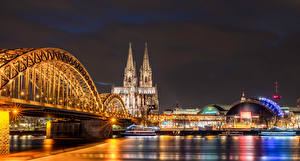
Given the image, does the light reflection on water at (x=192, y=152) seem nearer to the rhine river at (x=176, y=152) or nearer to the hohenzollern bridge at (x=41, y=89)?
the rhine river at (x=176, y=152)

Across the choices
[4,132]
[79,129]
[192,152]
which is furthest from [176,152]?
[79,129]

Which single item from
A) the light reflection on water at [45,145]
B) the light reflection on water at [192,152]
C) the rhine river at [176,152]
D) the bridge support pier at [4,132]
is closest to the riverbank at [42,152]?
the light reflection on water at [45,145]

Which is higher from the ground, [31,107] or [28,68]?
[28,68]

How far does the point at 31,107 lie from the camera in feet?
214

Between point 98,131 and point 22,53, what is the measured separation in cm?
6332

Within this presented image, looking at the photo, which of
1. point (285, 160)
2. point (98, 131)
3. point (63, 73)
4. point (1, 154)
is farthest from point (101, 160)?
point (98, 131)

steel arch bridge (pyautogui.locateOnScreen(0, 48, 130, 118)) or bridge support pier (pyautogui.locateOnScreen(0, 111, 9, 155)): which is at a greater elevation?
steel arch bridge (pyautogui.locateOnScreen(0, 48, 130, 118))

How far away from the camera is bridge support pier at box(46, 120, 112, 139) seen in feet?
408

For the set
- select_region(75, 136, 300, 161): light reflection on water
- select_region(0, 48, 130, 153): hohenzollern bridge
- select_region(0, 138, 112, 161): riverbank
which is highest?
select_region(0, 48, 130, 153): hohenzollern bridge

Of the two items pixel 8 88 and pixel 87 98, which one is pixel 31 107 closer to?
pixel 8 88

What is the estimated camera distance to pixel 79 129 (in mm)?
124812

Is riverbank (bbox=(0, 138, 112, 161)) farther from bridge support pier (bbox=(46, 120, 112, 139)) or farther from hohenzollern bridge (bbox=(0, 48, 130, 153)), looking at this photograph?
bridge support pier (bbox=(46, 120, 112, 139))

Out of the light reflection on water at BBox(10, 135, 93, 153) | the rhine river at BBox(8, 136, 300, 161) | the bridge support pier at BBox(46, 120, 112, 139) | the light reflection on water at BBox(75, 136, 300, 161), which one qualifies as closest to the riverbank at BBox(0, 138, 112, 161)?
the light reflection on water at BBox(10, 135, 93, 153)

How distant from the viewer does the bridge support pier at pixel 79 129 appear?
408ft
